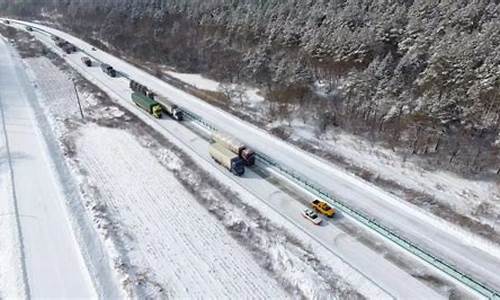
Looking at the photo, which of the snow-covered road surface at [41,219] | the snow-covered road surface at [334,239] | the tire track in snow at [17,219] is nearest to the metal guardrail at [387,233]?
the snow-covered road surface at [334,239]

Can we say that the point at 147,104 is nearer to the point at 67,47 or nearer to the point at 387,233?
the point at 387,233

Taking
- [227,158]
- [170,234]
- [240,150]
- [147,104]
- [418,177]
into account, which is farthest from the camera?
[147,104]

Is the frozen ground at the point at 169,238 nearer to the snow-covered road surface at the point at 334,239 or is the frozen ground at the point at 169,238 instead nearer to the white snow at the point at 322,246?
the white snow at the point at 322,246

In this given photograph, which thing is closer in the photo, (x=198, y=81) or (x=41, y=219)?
(x=41, y=219)

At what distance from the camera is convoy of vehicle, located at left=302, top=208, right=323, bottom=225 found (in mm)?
34000

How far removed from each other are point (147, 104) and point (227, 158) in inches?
915

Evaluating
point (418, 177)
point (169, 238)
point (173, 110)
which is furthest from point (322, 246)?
point (173, 110)

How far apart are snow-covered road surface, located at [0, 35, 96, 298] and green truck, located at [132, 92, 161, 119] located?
1552cm

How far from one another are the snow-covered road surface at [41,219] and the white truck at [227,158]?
57.4 feet

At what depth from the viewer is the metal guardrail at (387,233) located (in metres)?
27.4

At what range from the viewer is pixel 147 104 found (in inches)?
2301

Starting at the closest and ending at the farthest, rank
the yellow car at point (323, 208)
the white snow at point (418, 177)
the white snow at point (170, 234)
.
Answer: the white snow at point (170, 234)
the yellow car at point (323, 208)
the white snow at point (418, 177)

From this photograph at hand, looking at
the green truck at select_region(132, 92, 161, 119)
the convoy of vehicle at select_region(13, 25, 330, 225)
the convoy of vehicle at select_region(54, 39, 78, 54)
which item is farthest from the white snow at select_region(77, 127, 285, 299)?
the convoy of vehicle at select_region(54, 39, 78, 54)

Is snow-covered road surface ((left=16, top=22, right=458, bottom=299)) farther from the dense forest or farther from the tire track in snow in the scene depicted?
the tire track in snow
